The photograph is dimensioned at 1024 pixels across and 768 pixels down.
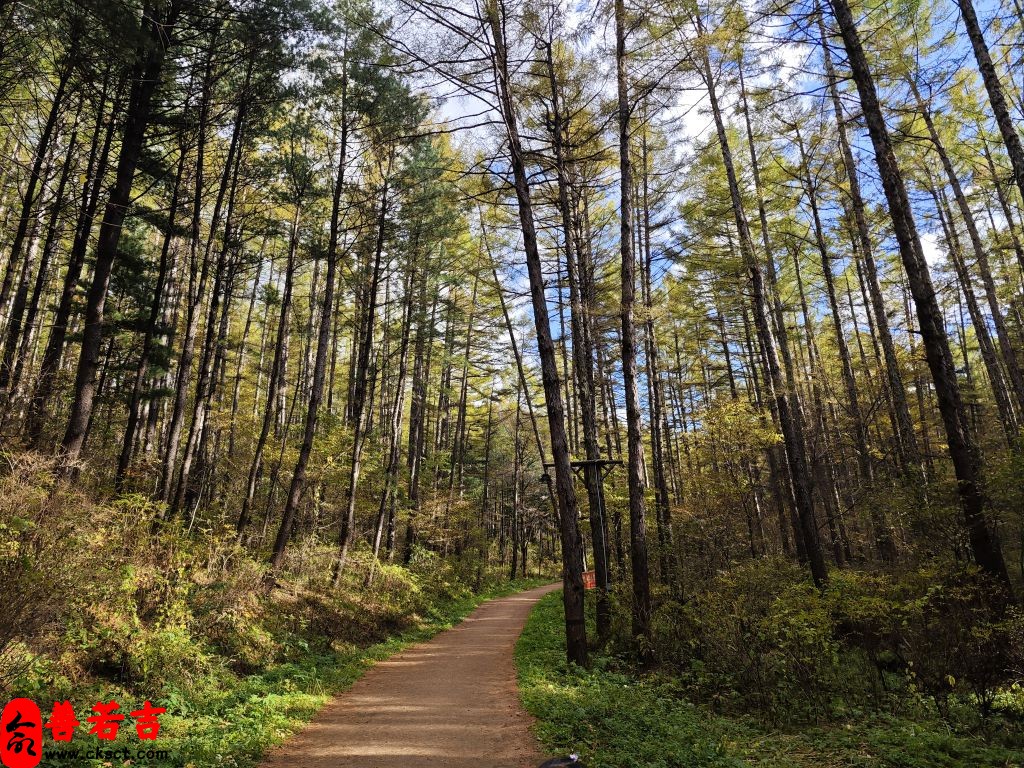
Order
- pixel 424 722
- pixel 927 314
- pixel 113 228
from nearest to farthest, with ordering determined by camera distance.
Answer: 1. pixel 424 722
2. pixel 927 314
3. pixel 113 228

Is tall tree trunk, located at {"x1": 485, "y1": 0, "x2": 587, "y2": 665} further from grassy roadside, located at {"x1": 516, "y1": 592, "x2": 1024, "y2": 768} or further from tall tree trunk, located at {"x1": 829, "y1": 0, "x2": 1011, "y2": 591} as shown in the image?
tall tree trunk, located at {"x1": 829, "y1": 0, "x2": 1011, "y2": 591}

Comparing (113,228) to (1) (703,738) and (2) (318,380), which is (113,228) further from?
(1) (703,738)

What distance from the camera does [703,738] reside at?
189 inches

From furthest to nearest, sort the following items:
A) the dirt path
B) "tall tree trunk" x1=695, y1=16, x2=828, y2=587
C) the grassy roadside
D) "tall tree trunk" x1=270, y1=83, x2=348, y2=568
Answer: "tall tree trunk" x1=695, y1=16, x2=828, y2=587
"tall tree trunk" x1=270, y1=83, x2=348, y2=568
the dirt path
the grassy roadside

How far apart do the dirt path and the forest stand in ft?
1.12

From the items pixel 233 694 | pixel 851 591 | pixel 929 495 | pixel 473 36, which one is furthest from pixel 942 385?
pixel 233 694

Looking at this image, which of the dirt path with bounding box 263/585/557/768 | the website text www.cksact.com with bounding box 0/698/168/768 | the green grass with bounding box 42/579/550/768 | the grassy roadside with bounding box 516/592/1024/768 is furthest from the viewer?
the dirt path with bounding box 263/585/557/768

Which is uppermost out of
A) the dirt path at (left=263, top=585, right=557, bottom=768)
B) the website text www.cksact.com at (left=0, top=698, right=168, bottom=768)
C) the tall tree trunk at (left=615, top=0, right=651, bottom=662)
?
the tall tree trunk at (left=615, top=0, right=651, bottom=662)

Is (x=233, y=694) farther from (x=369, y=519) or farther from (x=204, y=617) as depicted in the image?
(x=369, y=519)

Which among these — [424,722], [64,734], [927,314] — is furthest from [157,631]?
[927,314]

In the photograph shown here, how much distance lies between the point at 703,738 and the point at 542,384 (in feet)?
25.9

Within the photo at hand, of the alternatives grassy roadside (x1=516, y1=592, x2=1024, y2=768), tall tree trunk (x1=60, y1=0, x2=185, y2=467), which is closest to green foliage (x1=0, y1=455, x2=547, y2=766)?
tall tree trunk (x1=60, y1=0, x2=185, y2=467)

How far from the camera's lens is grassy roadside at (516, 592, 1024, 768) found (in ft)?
13.7

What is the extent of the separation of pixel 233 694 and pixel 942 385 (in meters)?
10.6
